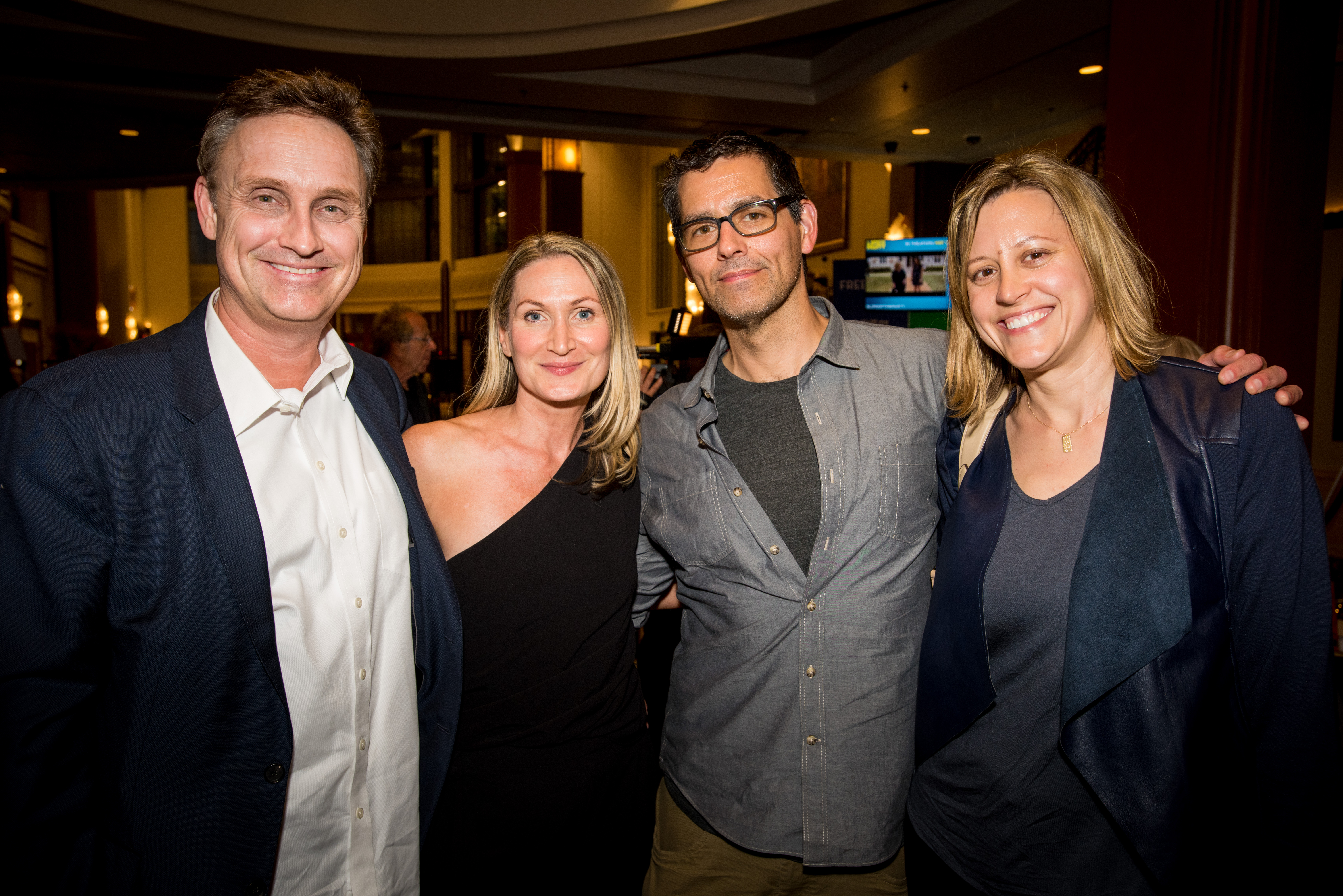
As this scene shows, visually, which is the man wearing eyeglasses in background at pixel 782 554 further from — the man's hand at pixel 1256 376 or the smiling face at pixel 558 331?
the man's hand at pixel 1256 376

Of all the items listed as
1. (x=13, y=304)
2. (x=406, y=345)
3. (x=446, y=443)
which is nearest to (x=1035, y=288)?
(x=446, y=443)

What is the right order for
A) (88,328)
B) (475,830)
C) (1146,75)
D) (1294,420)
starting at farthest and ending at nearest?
1. (88,328)
2. (1146,75)
3. (475,830)
4. (1294,420)

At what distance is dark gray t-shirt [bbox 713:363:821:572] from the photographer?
69.7 inches

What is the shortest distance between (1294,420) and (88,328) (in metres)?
17.1

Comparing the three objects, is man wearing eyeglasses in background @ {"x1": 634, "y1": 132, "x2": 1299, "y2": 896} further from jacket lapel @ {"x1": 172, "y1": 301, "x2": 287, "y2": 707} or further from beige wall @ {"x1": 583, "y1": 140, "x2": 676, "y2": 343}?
beige wall @ {"x1": 583, "y1": 140, "x2": 676, "y2": 343}

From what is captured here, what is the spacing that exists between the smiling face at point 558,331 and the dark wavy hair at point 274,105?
53cm

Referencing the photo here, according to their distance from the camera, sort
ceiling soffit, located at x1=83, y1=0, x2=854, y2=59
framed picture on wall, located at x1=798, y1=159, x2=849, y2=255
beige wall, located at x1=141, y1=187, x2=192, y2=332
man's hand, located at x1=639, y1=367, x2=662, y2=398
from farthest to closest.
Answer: beige wall, located at x1=141, y1=187, x2=192, y2=332 → framed picture on wall, located at x1=798, y1=159, x2=849, y2=255 → ceiling soffit, located at x1=83, y1=0, x2=854, y2=59 → man's hand, located at x1=639, y1=367, x2=662, y2=398

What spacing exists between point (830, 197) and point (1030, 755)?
38.3 feet

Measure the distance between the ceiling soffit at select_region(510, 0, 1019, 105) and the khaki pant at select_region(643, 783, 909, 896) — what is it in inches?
244

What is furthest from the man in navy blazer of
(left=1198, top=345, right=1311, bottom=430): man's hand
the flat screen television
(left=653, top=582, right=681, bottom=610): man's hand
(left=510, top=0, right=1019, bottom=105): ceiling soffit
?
(left=510, top=0, right=1019, bottom=105): ceiling soffit

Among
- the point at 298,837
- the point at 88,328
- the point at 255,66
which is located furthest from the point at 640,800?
the point at 88,328

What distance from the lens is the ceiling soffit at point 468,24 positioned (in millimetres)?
5832

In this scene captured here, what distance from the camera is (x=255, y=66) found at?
659cm

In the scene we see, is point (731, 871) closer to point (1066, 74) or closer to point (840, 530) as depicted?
point (840, 530)
